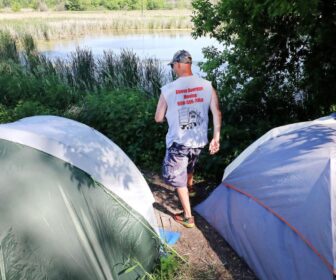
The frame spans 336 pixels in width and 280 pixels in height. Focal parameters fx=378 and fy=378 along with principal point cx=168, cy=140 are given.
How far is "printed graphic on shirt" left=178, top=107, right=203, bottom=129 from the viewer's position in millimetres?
3396

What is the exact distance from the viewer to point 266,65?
5422 mm

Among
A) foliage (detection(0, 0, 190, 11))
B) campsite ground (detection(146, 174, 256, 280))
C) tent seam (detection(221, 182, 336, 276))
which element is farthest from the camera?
foliage (detection(0, 0, 190, 11))

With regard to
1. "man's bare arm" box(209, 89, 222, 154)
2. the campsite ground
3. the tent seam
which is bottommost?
the campsite ground

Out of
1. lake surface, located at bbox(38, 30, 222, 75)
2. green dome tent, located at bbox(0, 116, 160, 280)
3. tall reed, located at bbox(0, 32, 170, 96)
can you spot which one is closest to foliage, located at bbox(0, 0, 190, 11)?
lake surface, located at bbox(38, 30, 222, 75)

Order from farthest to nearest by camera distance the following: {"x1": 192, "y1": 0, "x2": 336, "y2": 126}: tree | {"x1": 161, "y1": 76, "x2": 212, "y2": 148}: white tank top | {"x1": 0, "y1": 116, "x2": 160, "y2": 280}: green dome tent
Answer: {"x1": 192, "y1": 0, "x2": 336, "y2": 126}: tree < {"x1": 161, "y1": 76, "x2": 212, "y2": 148}: white tank top < {"x1": 0, "y1": 116, "x2": 160, "y2": 280}: green dome tent

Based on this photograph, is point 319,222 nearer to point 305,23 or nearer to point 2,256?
point 2,256

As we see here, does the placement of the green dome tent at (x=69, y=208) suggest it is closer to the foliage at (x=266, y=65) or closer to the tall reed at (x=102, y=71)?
the foliage at (x=266, y=65)

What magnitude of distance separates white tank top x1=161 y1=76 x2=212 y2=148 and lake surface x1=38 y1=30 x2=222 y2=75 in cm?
886

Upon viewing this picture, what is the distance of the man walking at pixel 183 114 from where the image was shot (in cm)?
336

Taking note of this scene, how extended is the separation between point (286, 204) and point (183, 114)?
3.83 feet

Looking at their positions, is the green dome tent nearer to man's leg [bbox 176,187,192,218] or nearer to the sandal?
man's leg [bbox 176,187,192,218]

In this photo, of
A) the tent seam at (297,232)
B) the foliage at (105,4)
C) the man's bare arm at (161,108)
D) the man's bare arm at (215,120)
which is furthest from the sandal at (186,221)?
the foliage at (105,4)

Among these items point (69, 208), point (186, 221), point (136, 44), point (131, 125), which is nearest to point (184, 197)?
point (186, 221)

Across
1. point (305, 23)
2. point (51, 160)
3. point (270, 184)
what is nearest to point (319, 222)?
point (270, 184)
